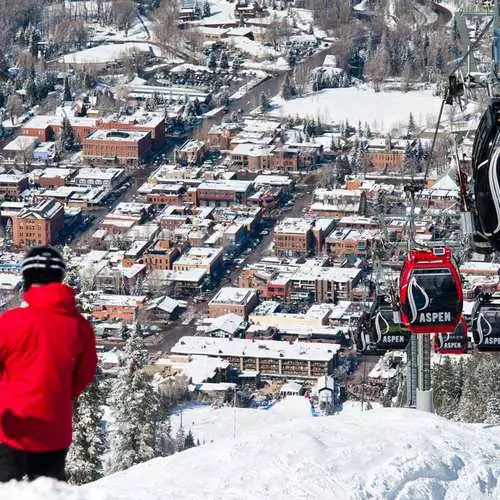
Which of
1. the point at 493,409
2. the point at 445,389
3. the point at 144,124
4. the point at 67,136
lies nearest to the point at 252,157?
the point at 144,124

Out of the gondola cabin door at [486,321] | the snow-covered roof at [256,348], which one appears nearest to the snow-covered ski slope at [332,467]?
the gondola cabin door at [486,321]

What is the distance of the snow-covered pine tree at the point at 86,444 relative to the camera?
9352 mm

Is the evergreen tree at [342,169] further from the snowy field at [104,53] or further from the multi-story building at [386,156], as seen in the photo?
the snowy field at [104,53]

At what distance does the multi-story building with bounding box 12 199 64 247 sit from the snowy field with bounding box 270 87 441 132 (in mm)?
10408

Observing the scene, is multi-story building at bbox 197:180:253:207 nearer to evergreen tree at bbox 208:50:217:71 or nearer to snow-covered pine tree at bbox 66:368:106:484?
evergreen tree at bbox 208:50:217:71

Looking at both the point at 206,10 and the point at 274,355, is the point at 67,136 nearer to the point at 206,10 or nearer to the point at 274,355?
the point at 206,10

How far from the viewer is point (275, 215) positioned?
1412 inches

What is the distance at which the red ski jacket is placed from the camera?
4.33 m

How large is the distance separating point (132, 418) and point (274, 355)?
15367 mm

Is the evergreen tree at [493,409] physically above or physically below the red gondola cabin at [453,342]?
below

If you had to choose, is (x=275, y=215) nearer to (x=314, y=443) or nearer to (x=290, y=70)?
(x=290, y=70)

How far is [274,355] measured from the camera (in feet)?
84.0

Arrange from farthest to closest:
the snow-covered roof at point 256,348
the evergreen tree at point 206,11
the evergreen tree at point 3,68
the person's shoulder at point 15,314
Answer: the evergreen tree at point 206,11, the evergreen tree at point 3,68, the snow-covered roof at point 256,348, the person's shoulder at point 15,314

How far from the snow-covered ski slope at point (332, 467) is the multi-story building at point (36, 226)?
88.8 ft
